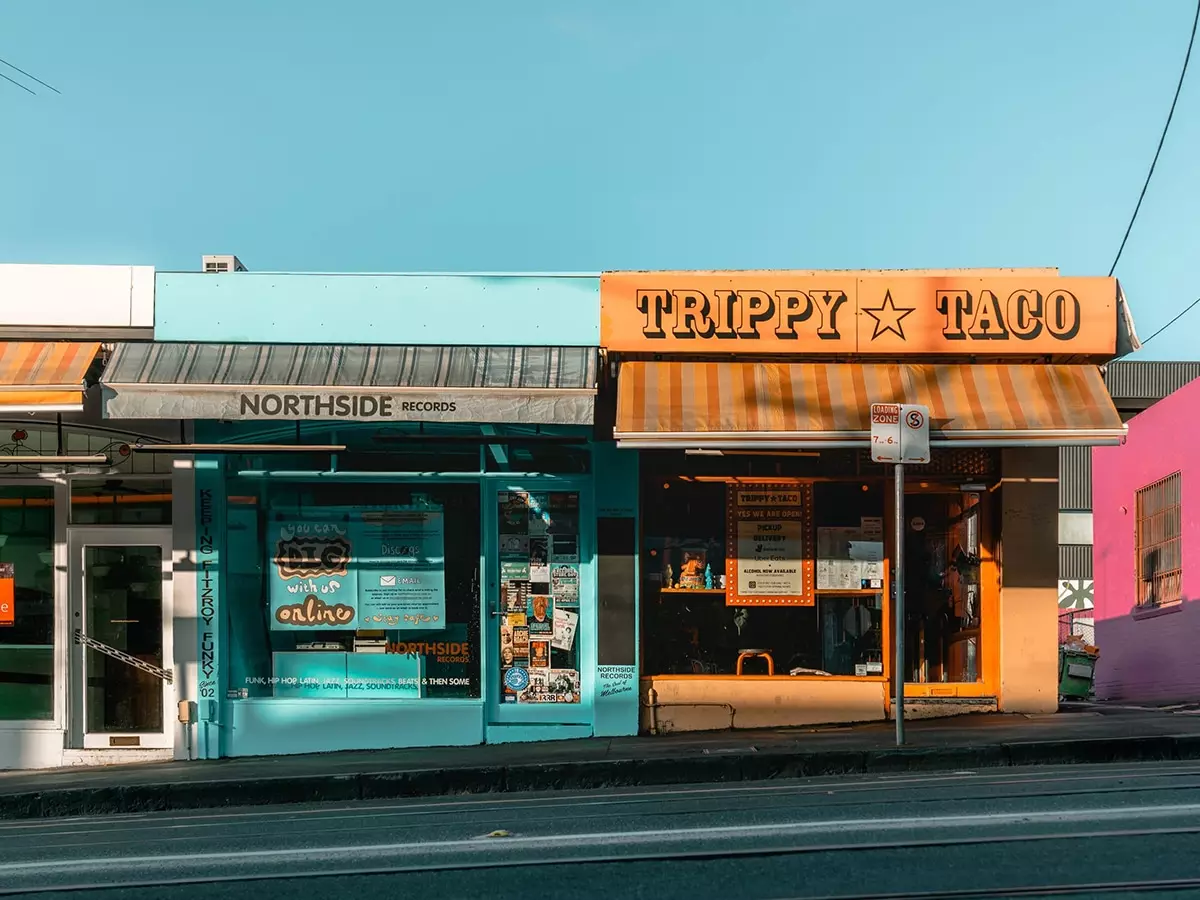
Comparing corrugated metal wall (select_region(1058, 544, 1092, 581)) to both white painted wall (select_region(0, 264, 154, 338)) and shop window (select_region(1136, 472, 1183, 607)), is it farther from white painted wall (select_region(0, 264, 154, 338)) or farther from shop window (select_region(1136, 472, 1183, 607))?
white painted wall (select_region(0, 264, 154, 338))

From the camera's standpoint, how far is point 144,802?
439 inches

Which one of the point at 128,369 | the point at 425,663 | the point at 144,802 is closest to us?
Result: the point at 144,802

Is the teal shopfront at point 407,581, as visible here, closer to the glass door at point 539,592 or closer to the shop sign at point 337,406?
the glass door at point 539,592

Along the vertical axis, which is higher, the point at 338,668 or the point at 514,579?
the point at 514,579

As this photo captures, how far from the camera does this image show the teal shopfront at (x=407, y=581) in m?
13.1

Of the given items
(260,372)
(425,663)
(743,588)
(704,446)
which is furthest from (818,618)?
(260,372)

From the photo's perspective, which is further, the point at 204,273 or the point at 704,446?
the point at 204,273

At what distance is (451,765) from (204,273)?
504 cm

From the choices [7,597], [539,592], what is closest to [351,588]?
[539,592]

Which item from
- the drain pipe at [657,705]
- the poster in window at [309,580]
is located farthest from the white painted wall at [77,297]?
the drain pipe at [657,705]

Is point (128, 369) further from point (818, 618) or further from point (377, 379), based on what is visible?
point (818, 618)

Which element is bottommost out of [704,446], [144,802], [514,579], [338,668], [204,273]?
[144,802]

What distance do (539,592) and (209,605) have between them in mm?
2975

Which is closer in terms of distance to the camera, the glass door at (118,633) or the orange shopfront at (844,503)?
the orange shopfront at (844,503)
